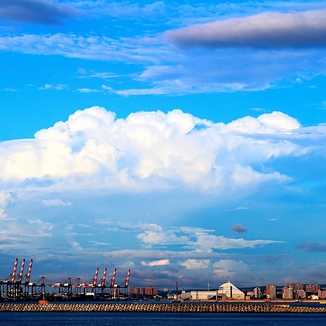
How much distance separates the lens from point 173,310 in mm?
190875

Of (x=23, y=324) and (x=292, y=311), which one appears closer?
(x=23, y=324)

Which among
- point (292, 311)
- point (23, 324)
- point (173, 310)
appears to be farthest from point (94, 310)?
point (23, 324)

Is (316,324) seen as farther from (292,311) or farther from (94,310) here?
(94,310)

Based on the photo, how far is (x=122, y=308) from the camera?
19100 cm

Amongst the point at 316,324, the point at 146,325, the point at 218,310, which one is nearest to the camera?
the point at 146,325

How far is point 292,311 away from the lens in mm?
187875

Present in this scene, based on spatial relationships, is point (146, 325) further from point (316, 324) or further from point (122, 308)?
point (122, 308)

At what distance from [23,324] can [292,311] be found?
83.0 meters

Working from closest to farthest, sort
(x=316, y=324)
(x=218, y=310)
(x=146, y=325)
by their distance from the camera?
1. (x=146, y=325)
2. (x=316, y=324)
3. (x=218, y=310)

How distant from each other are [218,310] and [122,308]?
82.6 ft

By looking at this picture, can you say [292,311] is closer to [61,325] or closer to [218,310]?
[218,310]

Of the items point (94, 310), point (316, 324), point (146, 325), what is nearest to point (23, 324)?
point (146, 325)

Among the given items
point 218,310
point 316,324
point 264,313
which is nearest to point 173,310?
point 218,310

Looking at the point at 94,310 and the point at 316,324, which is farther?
the point at 94,310
